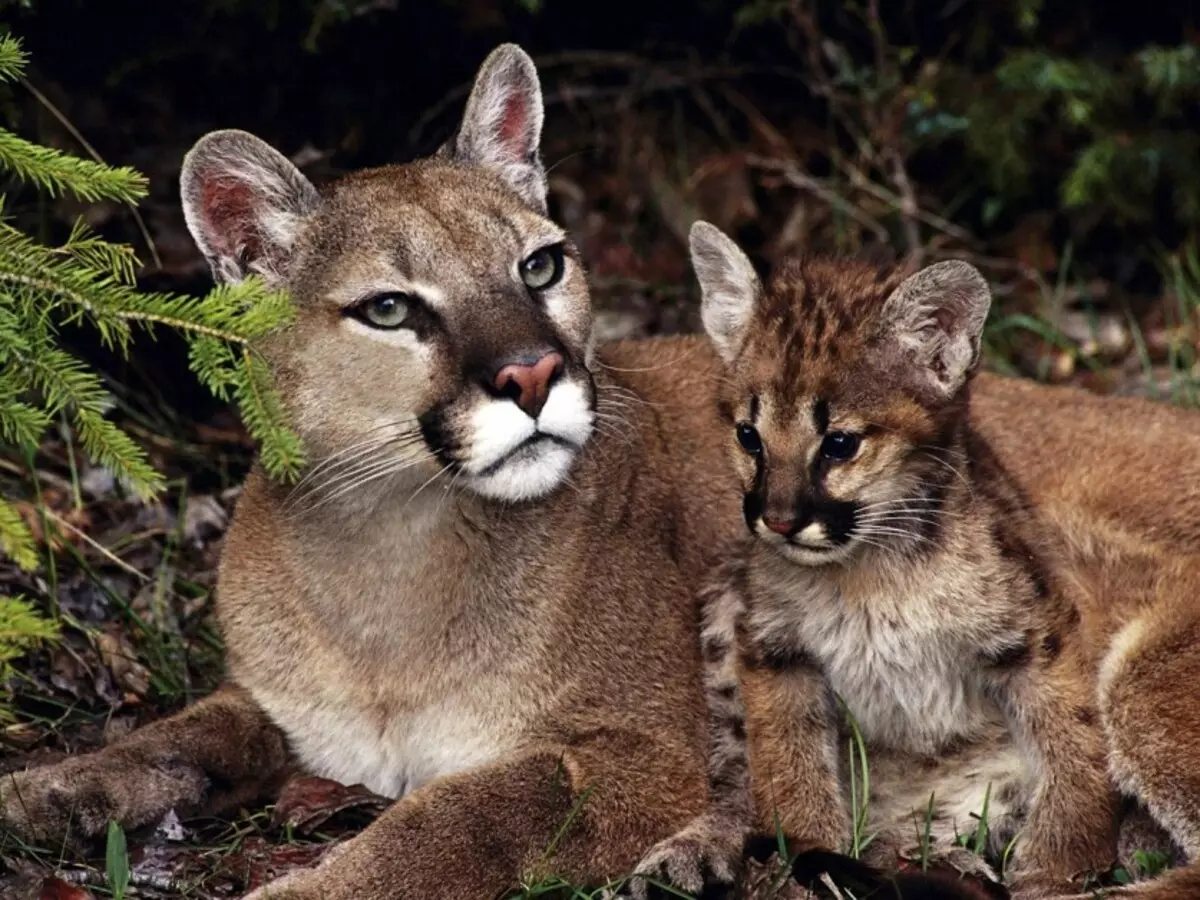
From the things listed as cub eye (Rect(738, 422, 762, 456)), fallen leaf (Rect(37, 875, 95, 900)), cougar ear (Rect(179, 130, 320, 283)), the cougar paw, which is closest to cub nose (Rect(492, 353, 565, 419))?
cub eye (Rect(738, 422, 762, 456))

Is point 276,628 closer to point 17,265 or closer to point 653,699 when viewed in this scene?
point 653,699

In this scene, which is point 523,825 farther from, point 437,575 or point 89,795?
point 89,795

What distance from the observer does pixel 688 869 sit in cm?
586

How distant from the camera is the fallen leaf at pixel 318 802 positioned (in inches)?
250

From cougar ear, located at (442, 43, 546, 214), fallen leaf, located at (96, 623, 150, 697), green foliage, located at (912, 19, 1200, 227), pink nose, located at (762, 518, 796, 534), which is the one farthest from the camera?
green foliage, located at (912, 19, 1200, 227)

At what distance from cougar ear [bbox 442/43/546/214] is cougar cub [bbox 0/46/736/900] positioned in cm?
2

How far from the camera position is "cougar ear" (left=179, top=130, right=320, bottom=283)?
623 centimetres

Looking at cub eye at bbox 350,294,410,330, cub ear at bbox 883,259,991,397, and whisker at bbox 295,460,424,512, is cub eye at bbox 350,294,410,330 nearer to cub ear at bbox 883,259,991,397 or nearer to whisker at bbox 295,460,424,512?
whisker at bbox 295,460,424,512

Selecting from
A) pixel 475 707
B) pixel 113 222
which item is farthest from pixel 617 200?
pixel 475 707

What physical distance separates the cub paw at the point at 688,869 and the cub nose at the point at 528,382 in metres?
1.40

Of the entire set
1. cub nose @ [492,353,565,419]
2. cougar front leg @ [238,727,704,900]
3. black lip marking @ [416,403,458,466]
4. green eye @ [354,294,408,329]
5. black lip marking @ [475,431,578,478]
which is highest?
green eye @ [354,294,408,329]

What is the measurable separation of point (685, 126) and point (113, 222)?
348cm

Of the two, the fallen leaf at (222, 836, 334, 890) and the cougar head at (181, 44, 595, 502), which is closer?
the cougar head at (181, 44, 595, 502)

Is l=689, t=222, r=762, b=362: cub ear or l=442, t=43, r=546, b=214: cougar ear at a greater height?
l=442, t=43, r=546, b=214: cougar ear
